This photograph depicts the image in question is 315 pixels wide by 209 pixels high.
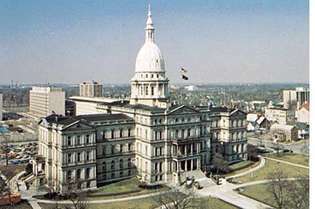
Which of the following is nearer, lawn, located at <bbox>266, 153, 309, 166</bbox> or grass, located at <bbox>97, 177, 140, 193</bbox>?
grass, located at <bbox>97, 177, 140, 193</bbox>

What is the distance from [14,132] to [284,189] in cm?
978

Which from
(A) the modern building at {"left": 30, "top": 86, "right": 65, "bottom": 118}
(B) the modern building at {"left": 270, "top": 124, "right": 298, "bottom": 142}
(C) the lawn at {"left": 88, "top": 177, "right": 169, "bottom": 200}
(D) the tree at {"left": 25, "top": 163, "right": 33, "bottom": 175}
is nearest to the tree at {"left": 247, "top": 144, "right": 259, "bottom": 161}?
(B) the modern building at {"left": 270, "top": 124, "right": 298, "bottom": 142}

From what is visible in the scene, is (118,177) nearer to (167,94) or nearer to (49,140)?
(49,140)

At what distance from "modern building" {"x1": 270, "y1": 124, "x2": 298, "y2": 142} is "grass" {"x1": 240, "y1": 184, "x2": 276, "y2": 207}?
19.5 ft

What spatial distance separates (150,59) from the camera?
9.91 m

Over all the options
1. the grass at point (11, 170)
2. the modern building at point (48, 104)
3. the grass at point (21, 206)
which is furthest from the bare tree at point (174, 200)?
the modern building at point (48, 104)

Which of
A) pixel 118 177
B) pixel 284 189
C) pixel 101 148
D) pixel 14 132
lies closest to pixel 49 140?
pixel 101 148

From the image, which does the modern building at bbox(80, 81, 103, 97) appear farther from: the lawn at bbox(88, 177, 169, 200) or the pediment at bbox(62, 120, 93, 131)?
the lawn at bbox(88, 177, 169, 200)

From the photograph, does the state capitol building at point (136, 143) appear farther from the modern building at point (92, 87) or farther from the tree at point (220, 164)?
the modern building at point (92, 87)

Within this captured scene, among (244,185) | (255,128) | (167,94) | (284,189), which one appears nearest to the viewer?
(284,189)

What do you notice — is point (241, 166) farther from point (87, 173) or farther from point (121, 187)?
point (87, 173)

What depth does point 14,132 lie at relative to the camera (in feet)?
43.0

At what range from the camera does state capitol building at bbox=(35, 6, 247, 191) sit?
291 inches

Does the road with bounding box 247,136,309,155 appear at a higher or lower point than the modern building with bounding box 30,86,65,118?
lower
